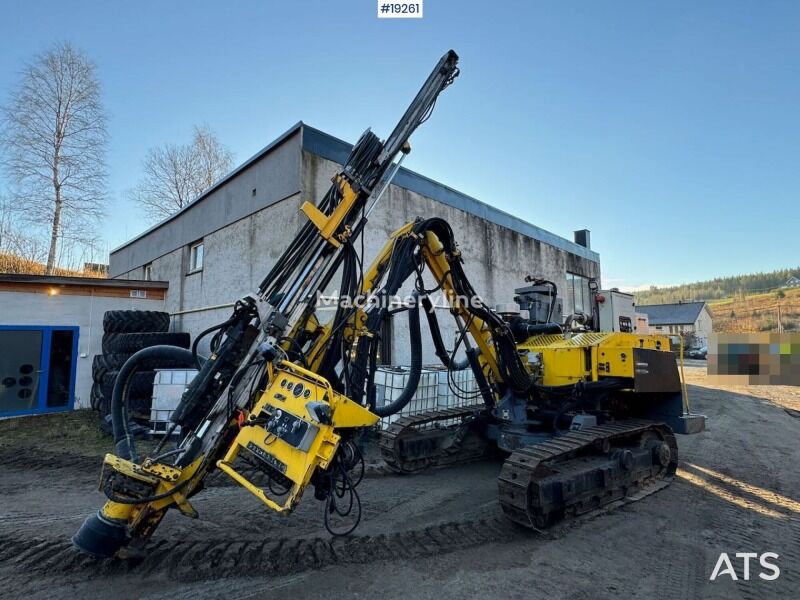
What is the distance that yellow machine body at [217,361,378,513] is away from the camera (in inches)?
122

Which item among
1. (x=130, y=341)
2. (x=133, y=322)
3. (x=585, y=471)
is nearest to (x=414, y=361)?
(x=585, y=471)

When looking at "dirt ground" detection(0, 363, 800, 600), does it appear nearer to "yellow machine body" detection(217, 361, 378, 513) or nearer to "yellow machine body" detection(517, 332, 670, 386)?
"yellow machine body" detection(217, 361, 378, 513)

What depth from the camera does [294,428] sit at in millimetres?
3176

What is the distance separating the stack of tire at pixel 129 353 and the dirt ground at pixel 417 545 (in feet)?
8.16

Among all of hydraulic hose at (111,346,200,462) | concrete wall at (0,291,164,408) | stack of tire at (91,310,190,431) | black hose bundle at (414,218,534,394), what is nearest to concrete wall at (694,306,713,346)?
black hose bundle at (414,218,534,394)

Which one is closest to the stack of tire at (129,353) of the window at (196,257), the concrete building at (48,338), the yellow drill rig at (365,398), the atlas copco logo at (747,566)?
the concrete building at (48,338)

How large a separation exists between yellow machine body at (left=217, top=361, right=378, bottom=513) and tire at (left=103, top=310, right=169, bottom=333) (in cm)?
849

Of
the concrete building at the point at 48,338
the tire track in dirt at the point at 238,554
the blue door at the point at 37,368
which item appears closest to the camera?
the tire track in dirt at the point at 238,554

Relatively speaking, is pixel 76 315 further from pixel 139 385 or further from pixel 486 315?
pixel 486 315

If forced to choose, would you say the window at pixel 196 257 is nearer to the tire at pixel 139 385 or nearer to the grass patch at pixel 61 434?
the tire at pixel 139 385

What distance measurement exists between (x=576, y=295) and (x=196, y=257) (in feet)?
44.0

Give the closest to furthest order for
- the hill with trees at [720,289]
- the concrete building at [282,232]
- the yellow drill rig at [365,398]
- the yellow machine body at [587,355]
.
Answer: the yellow drill rig at [365,398] → the yellow machine body at [587,355] → the concrete building at [282,232] → the hill with trees at [720,289]

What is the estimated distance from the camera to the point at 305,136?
8.67 meters

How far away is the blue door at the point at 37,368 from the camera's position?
32.5ft
